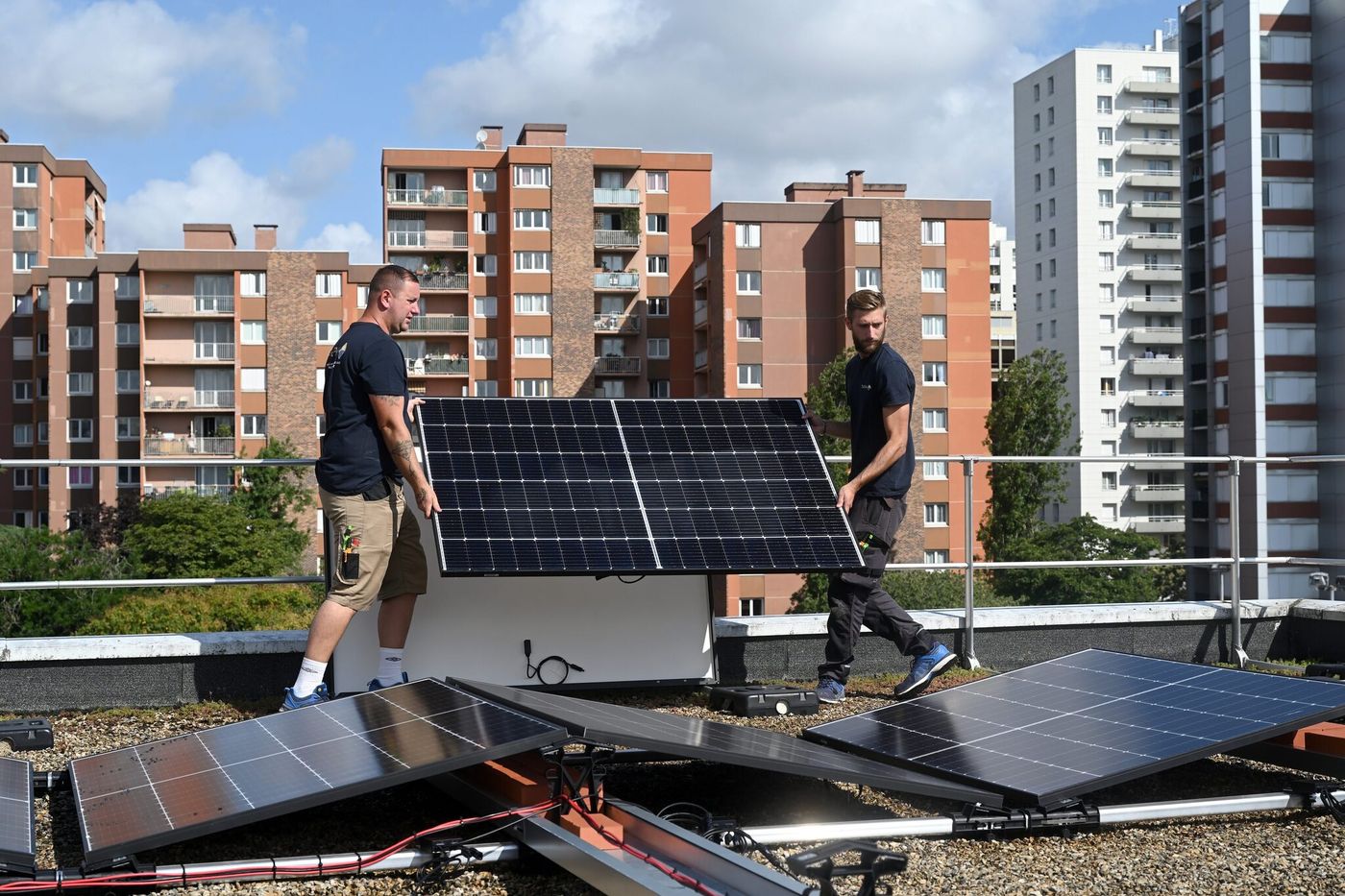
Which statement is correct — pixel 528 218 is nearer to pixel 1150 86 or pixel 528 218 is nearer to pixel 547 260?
pixel 547 260

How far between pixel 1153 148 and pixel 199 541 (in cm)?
9071

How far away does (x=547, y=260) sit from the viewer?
83.2 meters

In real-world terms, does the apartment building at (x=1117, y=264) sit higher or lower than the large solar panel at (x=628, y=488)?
higher

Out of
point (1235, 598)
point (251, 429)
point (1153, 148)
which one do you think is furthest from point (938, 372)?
point (1235, 598)

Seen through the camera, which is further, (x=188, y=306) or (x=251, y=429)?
(x=251, y=429)

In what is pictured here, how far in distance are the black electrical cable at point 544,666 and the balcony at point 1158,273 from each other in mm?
119500

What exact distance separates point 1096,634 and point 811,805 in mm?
4251

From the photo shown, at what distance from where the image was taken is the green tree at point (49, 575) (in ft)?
140

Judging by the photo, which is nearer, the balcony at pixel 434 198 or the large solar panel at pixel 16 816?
the large solar panel at pixel 16 816

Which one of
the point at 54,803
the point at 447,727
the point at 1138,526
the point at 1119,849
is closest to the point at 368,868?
the point at 447,727

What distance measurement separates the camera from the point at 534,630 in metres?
7.01

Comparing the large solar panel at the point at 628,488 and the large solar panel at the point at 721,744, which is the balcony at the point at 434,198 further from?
the large solar panel at the point at 721,744

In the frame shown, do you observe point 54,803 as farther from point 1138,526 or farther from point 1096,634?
point 1138,526

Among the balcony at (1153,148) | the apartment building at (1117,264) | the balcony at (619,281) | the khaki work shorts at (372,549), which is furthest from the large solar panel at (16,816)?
the balcony at (1153,148)
